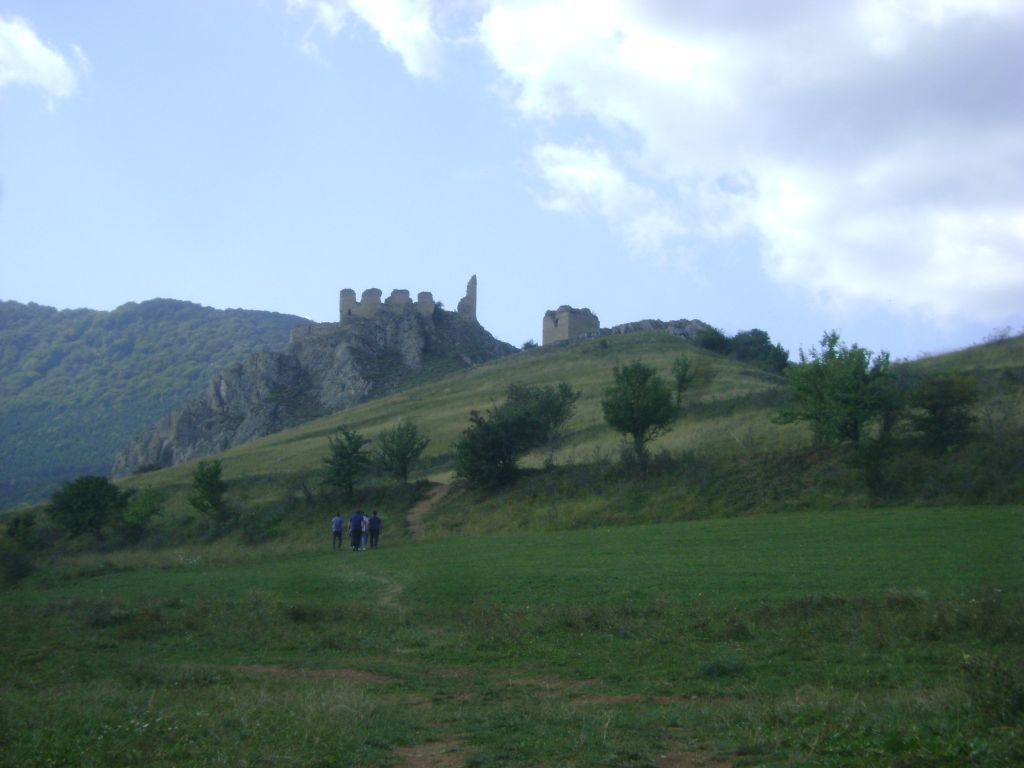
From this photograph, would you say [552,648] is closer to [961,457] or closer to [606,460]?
[961,457]

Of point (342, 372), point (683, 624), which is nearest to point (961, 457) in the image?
point (683, 624)

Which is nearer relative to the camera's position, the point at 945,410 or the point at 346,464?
the point at 945,410

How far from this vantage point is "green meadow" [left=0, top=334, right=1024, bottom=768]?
8.68 metres

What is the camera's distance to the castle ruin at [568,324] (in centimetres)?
12400

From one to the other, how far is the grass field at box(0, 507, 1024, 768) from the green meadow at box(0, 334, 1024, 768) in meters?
0.06

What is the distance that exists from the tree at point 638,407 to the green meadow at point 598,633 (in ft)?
8.88

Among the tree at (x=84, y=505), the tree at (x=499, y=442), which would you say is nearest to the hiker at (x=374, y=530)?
the tree at (x=499, y=442)

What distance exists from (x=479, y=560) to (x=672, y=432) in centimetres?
2529

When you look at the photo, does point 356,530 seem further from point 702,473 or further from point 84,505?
point 84,505

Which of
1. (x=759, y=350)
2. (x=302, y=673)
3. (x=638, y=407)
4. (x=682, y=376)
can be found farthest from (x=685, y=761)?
(x=759, y=350)

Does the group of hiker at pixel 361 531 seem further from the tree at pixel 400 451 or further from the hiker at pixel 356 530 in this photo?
Answer: the tree at pixel 400 451

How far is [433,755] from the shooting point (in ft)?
28.6

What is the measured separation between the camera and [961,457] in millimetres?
35375

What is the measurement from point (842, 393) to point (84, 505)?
134 ft
